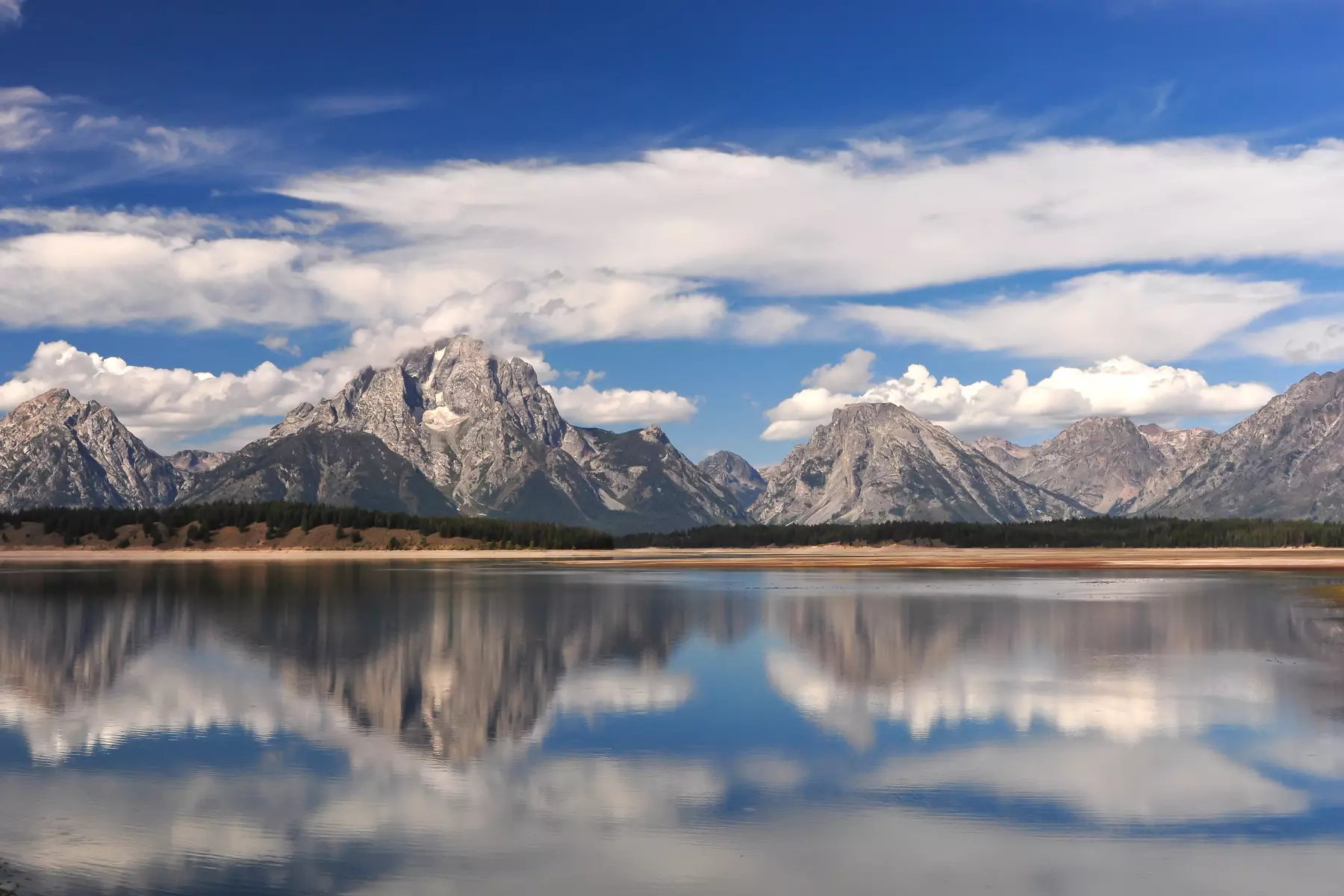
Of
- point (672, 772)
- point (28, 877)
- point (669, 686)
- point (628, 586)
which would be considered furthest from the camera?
point (628, 586)

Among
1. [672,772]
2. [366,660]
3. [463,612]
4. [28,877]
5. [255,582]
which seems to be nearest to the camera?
[28,877]

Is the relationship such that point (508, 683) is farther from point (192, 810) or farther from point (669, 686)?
point (192, 810)

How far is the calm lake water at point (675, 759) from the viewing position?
23.4 metres

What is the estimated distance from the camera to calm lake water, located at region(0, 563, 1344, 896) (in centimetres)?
2341

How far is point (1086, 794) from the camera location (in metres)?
29.4

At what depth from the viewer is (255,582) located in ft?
446

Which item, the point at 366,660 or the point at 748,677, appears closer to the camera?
the point at 748,677

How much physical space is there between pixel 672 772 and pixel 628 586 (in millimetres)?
92091

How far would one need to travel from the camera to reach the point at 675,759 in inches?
1334

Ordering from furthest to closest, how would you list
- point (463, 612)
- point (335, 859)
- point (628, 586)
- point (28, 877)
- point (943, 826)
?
point (628, 586)
point (463, 612)
point (943, 826)
point (335, 859)
point (28, 877)

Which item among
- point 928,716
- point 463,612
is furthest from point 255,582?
point 928,716

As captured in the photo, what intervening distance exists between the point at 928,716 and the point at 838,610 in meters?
46.0

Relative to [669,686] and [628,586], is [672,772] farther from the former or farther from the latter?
[628,586]

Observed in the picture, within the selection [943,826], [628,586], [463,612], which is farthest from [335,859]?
[628,586]
